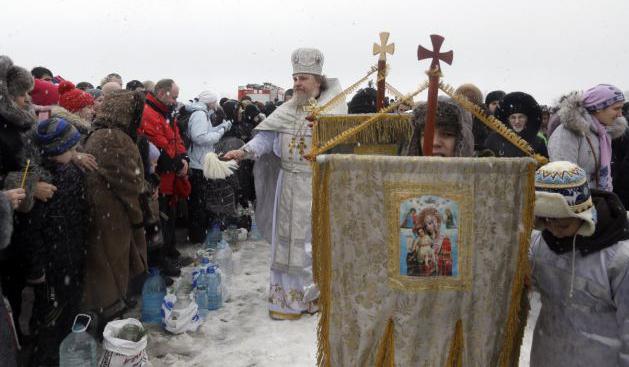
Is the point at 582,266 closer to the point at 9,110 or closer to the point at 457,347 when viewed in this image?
the point at 457,347

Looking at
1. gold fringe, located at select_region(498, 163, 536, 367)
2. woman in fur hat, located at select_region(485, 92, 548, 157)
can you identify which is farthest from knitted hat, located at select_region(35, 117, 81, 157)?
woman in fur hat, located at select_region(485, 92, 548, 157)

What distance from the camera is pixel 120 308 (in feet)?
13.0

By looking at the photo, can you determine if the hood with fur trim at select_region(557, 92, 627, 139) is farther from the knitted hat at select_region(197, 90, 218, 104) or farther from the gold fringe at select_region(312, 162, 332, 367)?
the knitted hat at select_region(197, 90, 218, 104)

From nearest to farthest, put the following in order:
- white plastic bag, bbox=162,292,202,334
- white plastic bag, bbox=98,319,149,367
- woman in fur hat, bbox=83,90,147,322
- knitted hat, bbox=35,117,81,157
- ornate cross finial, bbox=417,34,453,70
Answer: ornate cross finial, bbox=417,34,453,70 < white plastic bag, bbox=98,319,149,367 < knitted hat, bbox=35,117,81,157 < woman in fur hat, bbox=83,90,147,322 < white plastic bag, bbox=162,292,202,334

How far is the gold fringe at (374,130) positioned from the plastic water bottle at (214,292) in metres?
1.97

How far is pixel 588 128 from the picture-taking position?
400cm

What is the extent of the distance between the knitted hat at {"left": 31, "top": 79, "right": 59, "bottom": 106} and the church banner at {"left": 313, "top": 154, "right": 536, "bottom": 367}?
426 cm

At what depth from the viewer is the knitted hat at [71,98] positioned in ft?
15.4

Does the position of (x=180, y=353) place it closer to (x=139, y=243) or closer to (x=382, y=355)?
(x=139, y=243)

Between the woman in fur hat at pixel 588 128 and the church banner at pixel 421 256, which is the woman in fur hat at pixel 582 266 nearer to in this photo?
the church banner at pixel 421 256

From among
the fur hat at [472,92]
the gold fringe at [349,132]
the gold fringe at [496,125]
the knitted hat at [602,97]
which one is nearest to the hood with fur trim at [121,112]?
the gold fringe at [349,132]

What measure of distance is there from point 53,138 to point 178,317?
1733 millimetres

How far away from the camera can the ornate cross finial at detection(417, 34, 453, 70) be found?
2.20 meters

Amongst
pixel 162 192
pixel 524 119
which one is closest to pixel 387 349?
pixel 524 119
